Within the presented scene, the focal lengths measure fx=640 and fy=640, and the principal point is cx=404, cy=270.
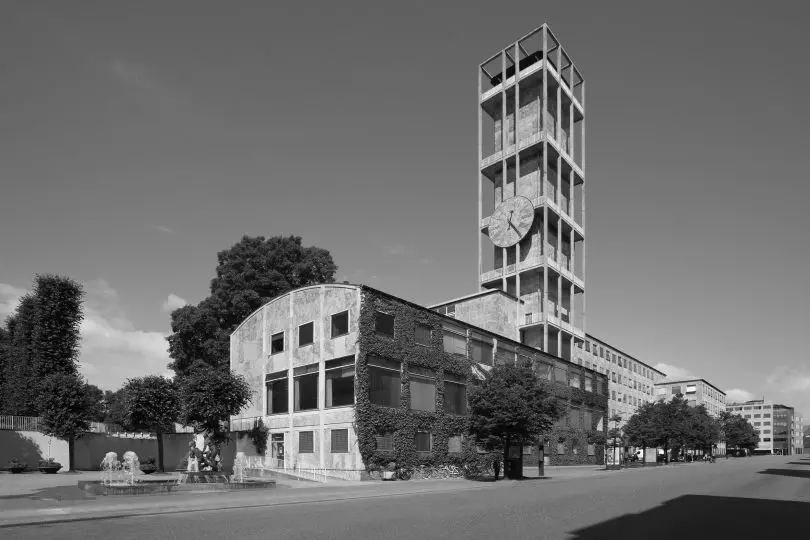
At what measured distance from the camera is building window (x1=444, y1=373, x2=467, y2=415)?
4591cm

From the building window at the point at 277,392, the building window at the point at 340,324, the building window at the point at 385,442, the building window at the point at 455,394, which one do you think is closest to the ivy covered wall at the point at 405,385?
the building window at the point at 385,442

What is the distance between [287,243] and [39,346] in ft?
78.3

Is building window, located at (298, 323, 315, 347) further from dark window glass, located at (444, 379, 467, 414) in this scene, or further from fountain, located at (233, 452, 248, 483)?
fountain, located at (233, 452, 248, 483)

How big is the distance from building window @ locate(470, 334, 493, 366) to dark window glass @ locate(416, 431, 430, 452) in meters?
8.40

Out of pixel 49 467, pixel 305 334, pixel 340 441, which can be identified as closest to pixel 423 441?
pixel 340 441

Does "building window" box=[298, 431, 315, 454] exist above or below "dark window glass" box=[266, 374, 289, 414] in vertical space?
below

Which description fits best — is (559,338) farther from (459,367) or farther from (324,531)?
(324,531)

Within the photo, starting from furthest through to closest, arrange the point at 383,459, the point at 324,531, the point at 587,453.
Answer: the point at 587,453 < the point at 383,459 < the point at 324,531

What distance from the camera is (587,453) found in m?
70.1

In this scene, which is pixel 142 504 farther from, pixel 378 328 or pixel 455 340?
pixel 455 340

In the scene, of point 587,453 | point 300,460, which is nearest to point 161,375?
point 300,460

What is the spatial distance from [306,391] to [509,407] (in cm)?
1386

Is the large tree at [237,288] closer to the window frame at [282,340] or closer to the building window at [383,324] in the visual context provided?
the window frame at [282,340]

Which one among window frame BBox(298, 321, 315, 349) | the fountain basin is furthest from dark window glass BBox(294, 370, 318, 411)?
the fountain basin
